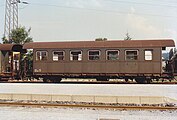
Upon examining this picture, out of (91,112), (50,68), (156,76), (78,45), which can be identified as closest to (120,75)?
(156,76)

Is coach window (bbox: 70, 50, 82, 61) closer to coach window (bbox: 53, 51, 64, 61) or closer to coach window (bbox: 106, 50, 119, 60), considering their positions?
coach window (bbox: 53, 51, 64, 61)

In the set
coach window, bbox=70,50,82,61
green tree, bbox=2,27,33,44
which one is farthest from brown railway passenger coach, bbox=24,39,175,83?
green tree, bbox=2,27,33,44

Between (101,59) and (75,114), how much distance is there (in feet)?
38.7

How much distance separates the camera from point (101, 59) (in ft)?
72.7

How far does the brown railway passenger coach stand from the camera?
2164 centimetres

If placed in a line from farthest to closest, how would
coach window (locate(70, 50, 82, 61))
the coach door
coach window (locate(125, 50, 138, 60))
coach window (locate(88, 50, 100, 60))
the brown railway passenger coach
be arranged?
the coach door
coach window (locate(70, 50, 82, 61))
coach window (locate(88, 50, 100, 60))
coach window (locate(125, 50, 138, 60))
the brown railway passenger coach

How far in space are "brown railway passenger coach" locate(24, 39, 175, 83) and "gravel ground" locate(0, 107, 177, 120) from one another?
34.8ft

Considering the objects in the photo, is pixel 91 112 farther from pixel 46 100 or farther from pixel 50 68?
pixel 50 68

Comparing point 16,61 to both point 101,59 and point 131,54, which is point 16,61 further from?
point 131,54

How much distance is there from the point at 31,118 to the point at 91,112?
255 centimetres

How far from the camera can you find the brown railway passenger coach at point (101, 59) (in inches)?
852

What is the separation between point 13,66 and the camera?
25.5 m

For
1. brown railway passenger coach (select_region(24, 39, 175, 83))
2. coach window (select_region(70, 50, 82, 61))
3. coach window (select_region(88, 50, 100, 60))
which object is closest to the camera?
brown railway passenger coach (select_region(24, 39, 175, 83))

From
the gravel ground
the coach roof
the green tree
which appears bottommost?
the gravel ground
